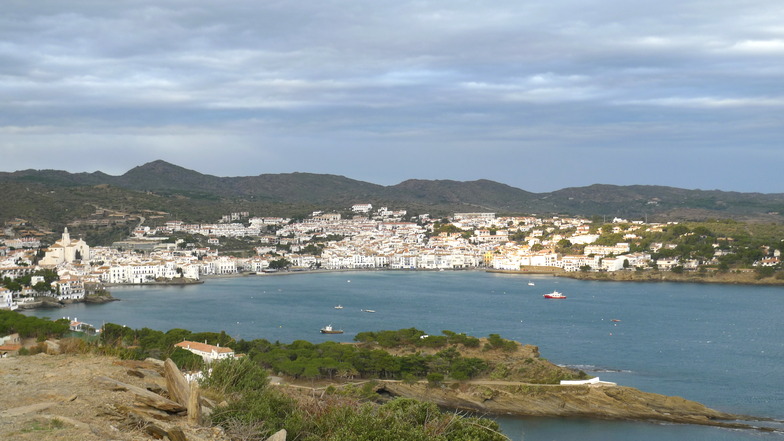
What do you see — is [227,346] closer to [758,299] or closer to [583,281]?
[758,299]

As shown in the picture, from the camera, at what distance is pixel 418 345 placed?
A: 1881 cm

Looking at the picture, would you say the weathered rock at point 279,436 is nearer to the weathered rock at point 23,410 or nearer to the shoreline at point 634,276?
the weathered rock at point 23,410

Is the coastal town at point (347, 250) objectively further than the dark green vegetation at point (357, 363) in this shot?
Yes

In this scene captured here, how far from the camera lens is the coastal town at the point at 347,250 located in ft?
137

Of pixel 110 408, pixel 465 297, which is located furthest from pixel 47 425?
pixel 465 297

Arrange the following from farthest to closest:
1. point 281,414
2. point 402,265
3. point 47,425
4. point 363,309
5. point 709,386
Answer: point 402,265, point 363,309, point 709,386, point 281,414, point 47,425

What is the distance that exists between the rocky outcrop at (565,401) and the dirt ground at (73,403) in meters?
9.85

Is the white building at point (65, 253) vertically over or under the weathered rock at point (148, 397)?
under

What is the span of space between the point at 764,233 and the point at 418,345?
37533 millimetres

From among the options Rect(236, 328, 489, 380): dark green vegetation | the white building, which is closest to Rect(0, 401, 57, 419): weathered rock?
Rect(236, 328, 489, 380): dark green vegetation

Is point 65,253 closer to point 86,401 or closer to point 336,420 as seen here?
point 86,401

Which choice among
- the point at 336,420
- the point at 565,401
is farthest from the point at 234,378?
the point at 565,401

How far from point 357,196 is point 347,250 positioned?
44561mm

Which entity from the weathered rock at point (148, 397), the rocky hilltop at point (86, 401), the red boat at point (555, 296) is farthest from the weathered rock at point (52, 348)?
the red boat at point (555, 296)
